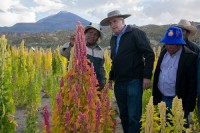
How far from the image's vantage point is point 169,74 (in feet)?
14.7

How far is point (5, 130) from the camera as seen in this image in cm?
529

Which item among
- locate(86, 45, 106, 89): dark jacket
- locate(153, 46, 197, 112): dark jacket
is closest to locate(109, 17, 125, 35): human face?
locate(86, 45, 106, 89): dark jacket

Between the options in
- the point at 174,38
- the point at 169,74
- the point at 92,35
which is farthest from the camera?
the point at 92,35

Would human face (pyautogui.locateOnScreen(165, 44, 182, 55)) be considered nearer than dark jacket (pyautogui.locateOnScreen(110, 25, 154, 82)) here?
Yes

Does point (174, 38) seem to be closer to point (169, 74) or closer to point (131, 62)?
point (169, 74)

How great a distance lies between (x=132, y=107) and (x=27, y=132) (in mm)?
1997

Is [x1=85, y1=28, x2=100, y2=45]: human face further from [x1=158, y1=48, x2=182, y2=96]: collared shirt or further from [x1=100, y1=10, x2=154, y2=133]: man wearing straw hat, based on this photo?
[x1=158, y1=48, x2=182, y2=96]: collared shirt

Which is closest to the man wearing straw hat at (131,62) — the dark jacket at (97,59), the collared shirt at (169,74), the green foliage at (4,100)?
the dark jacket at (97,59)

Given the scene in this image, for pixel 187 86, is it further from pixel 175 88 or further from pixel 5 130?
pixel 5 130

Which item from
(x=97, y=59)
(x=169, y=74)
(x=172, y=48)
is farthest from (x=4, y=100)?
(x=172, y=48)

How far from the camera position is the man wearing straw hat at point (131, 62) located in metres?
5.09

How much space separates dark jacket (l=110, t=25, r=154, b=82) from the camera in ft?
16.6

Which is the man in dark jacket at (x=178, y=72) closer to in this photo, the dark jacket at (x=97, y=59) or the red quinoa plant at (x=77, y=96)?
the dark jacket at (x=97, y=59)

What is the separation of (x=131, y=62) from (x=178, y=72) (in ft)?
3.00
